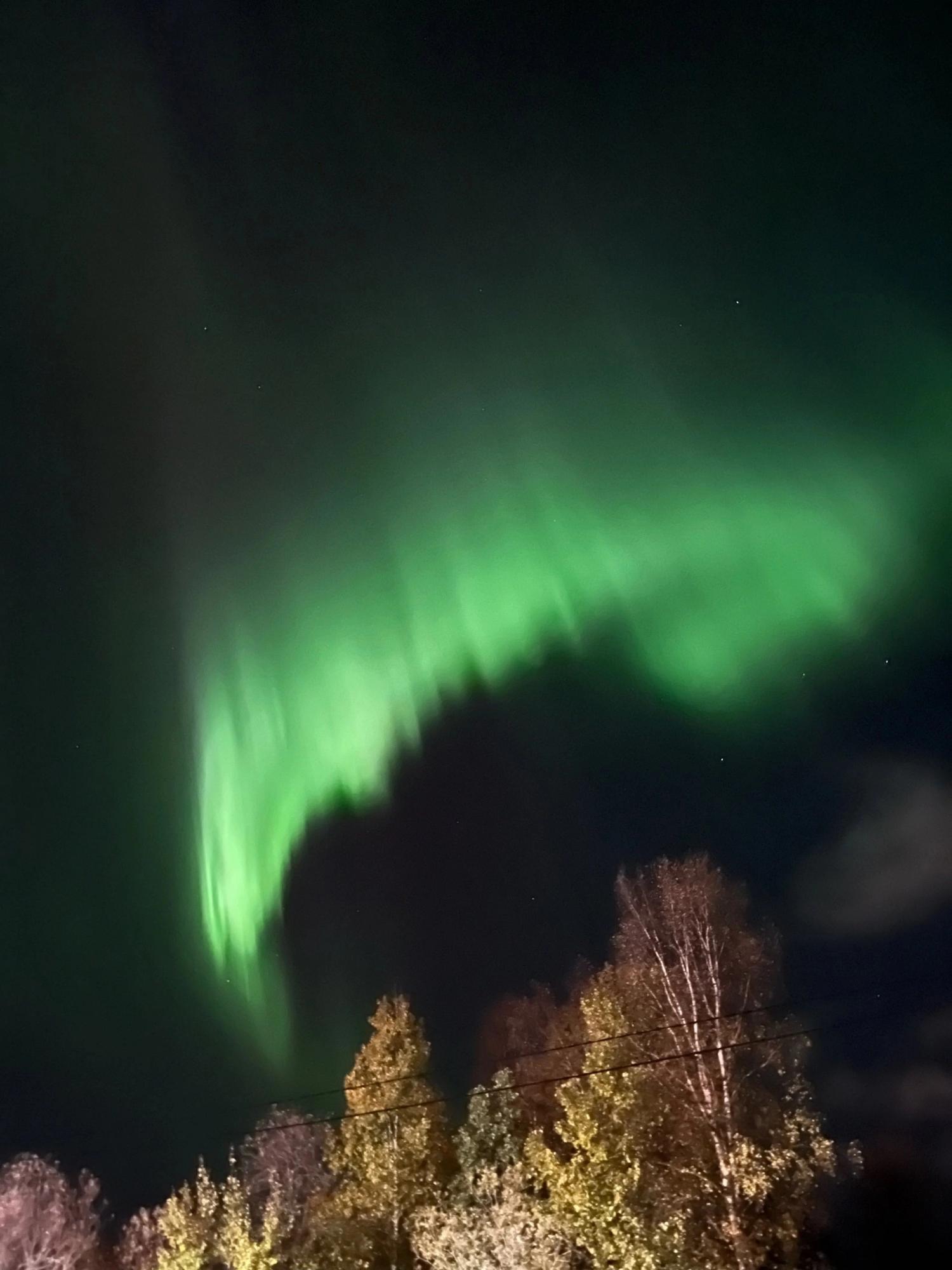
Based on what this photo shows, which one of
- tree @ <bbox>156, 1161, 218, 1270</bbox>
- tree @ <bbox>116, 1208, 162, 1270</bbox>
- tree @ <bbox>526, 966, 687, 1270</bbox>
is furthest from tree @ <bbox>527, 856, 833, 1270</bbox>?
tree @ <bbox>116, 1208, 162, 1270</bbox>

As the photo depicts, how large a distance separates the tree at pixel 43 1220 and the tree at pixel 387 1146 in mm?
13343

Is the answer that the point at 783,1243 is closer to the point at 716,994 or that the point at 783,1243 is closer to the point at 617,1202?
the point at 617,1202

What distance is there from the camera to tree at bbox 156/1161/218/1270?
28.2 metres

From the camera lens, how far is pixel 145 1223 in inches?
1261

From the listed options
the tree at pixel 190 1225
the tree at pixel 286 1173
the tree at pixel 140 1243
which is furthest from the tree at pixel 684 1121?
the tree at pixel 140 1243

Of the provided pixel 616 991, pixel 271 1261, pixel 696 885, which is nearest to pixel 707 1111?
pixel 616 991

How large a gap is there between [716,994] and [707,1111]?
266 cm

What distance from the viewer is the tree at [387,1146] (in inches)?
956

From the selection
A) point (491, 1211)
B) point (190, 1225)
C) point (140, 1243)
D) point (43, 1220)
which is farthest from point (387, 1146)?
point (43, 1220)

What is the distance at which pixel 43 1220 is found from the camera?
34.7 m

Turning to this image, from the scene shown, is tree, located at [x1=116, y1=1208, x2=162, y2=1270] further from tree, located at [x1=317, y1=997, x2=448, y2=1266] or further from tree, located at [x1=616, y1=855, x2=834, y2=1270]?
tree, located at [x1=616, y1=855, x2=834, y2=1270]

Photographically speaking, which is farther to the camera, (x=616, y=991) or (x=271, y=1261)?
(x=271, y=1261)

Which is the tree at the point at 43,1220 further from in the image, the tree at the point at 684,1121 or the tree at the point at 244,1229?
the tree at the point at 684,1121

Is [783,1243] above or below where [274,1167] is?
below
